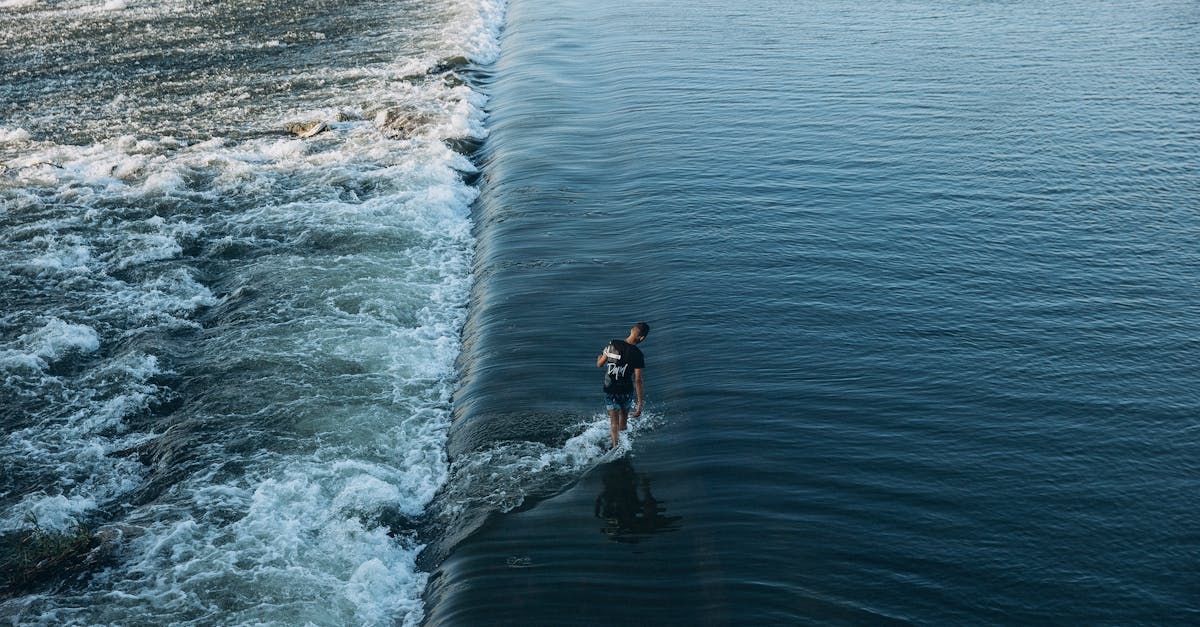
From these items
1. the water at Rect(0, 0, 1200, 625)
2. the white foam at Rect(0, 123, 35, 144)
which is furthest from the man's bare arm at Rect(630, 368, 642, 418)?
the white foam at Rect(0, 123, 35, 144)

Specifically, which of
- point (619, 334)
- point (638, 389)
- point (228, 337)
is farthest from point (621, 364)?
point (228, 337)

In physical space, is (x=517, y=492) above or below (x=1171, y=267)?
below

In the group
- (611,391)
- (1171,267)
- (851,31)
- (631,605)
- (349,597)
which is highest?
(851,31)

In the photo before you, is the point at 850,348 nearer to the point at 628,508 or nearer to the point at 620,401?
the point at 620,401

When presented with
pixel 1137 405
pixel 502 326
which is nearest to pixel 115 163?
pixel 502 326

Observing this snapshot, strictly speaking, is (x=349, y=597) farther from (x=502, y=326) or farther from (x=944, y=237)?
(x=944, y=237)

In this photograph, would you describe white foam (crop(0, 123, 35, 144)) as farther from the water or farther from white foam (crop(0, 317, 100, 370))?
white foam (crop(0, 317, 100, 370))
